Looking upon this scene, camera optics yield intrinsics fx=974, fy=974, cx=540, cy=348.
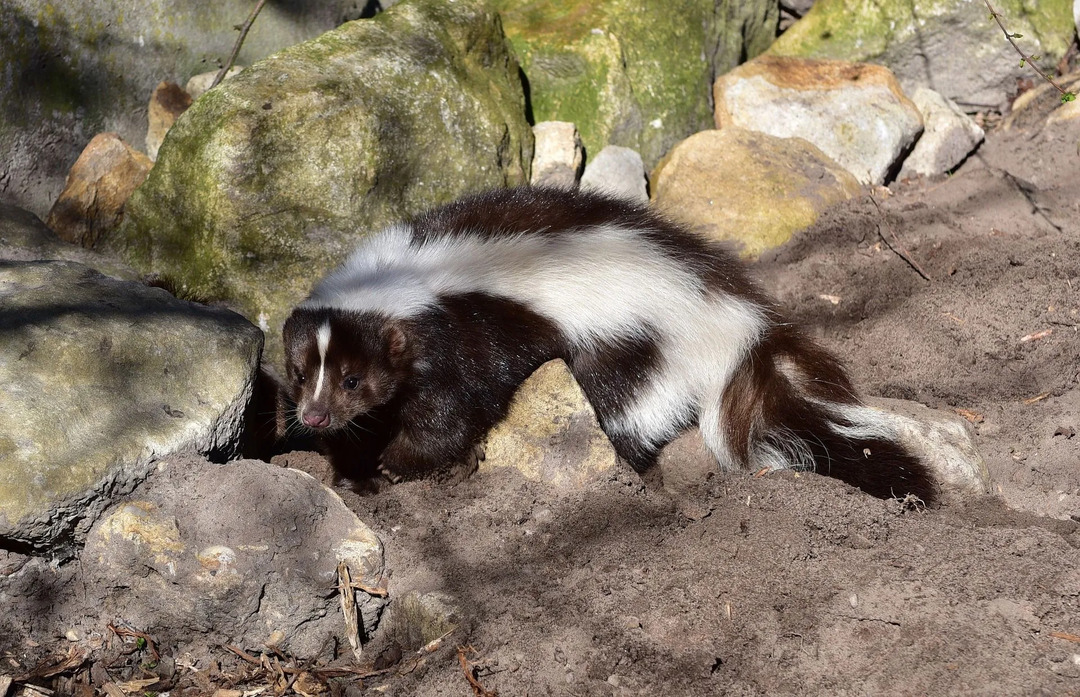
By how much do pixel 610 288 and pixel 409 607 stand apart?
174 cm

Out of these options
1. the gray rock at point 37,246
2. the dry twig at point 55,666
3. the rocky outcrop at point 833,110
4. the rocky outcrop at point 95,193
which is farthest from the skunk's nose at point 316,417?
the rocky outcrop at point 833,110

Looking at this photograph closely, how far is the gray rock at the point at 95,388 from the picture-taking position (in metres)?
3.35

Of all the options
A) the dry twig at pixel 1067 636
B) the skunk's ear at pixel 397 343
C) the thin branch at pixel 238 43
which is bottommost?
the dry twig at pixel 1067 636

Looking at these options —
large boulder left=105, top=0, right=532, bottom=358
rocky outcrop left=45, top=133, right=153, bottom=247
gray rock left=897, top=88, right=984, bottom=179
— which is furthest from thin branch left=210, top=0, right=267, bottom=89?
gray rock left=897, top=88, right=984, bottom=179

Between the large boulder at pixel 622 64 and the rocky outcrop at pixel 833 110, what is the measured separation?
0.31 m

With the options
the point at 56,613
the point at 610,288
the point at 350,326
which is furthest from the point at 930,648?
the point at 56,613

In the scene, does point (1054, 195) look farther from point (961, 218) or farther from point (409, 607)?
point (409, 607)

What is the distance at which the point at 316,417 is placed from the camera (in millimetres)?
4289

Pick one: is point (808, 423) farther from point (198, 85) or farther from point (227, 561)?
point (198, 85)

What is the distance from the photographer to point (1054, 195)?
6.36 metres

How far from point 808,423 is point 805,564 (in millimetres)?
957

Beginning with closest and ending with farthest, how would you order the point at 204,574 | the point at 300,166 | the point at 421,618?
the point at 204,574 → the point at 421,618 → the point at 300,166

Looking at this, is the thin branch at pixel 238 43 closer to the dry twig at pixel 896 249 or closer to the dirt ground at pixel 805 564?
the dirt ground at pixel 805 564

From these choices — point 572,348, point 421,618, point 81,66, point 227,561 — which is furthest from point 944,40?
point 227,561
